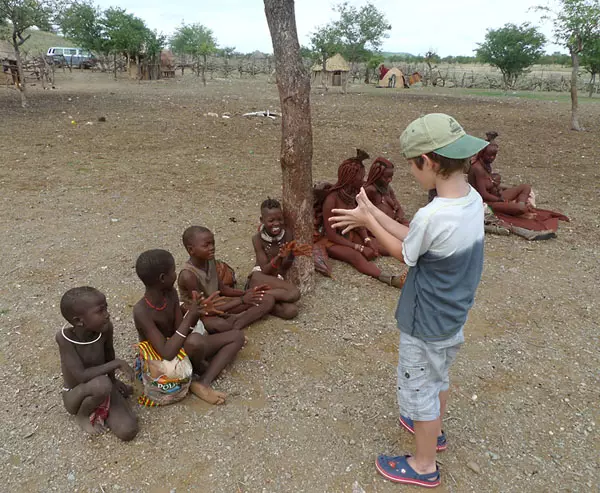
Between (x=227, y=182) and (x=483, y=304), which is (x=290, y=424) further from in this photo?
(x=227, y=182)

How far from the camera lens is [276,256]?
3.64 metres

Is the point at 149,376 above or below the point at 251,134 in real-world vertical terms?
below

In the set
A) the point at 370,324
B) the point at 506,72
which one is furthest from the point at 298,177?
the point at 506,72

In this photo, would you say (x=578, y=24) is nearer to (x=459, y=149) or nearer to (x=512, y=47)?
(x=459, y=149)

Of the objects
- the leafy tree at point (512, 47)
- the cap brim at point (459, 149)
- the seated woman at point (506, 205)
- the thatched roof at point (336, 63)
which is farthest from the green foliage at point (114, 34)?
the cap brim at point (459, 149)

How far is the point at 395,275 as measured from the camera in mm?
4410

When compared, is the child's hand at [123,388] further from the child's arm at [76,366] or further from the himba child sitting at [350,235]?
the himba child sitting at [350,235]

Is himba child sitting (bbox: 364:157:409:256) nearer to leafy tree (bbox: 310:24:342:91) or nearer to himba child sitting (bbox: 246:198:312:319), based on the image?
himba child sitting (bbox: 246:198:312:319)

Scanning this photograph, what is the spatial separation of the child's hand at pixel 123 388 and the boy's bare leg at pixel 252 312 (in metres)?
0.88

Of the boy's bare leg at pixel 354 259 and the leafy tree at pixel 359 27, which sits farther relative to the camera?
the leafy tree at pixel 359 27

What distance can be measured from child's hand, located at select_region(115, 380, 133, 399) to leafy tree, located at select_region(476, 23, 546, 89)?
1218 inches

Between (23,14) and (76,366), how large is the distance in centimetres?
1482

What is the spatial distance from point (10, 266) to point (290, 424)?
10.7 feet

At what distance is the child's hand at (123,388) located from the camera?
8.90 feet
